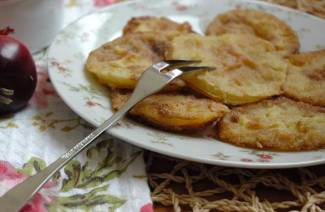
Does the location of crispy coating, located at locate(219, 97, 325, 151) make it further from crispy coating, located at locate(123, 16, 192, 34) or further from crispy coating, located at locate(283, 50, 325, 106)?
crispy coating, located at locate(123, 16, 192, 34)

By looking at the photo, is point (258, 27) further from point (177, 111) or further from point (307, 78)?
point (177, 111)

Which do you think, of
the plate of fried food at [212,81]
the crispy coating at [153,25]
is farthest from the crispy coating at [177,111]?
the crispy coating at [153,25]

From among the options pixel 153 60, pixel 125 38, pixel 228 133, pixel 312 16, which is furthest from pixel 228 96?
pixel 312 16

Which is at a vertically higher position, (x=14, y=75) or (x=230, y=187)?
(x=14, y=75)

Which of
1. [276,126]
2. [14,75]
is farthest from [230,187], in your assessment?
[14,75]

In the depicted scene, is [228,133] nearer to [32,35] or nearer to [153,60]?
[153,60]

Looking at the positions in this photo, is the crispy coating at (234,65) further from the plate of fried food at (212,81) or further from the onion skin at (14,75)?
the onion skin at (14,75)

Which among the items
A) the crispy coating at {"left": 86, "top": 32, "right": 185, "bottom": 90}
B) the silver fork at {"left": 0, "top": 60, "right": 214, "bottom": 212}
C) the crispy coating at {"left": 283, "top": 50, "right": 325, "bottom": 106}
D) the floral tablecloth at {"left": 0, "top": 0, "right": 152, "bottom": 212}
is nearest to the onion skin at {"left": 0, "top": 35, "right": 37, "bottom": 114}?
the floral tablecloth at {"left": 0, "top": 0, "right": 152, "bottom": 212}
